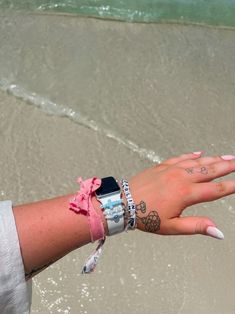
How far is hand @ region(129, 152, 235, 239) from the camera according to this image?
156cm

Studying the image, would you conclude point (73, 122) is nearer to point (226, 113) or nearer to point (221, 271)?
point (226, 113)

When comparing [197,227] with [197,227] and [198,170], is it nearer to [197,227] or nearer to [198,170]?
[197,227]

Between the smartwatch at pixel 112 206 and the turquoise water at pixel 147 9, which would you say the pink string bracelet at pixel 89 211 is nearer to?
the smartwatch at pixel 112 206

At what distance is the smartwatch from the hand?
0.05 metres

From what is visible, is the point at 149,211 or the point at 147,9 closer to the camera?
the point at 149,211

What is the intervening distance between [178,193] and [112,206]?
0.60 ft

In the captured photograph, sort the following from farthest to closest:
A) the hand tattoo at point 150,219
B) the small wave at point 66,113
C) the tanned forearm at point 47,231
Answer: the small wave at point 66,113 < the hand tattoo at point 150,219 < the tanned forearm at point 47,231

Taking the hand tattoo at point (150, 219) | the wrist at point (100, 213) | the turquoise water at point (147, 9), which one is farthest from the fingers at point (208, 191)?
the turquoise water at point (147, 9)

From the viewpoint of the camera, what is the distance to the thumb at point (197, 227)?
1.52m

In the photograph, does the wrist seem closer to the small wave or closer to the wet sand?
the wet sand

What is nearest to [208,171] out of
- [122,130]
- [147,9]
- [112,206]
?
[112,206]

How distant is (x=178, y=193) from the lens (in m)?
1.60

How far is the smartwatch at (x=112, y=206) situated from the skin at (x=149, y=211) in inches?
0.7

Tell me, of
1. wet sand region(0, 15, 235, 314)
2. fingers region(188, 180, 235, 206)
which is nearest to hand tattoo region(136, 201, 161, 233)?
fingers region(188, 180, 235, 206)
